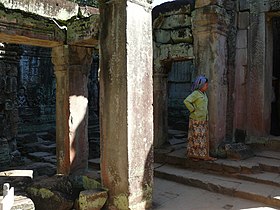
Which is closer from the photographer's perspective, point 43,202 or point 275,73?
point 43,202

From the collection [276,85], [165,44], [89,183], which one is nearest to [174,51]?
[165,44]

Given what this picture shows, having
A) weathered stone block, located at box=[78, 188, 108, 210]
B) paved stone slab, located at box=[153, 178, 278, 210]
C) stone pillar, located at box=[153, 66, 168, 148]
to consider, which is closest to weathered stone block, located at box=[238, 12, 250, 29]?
stone pillar, located at box=[153, 66, 168, 148]

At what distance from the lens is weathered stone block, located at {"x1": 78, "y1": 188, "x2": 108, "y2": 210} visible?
12.3 ft

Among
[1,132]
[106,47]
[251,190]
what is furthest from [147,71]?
[1,132]

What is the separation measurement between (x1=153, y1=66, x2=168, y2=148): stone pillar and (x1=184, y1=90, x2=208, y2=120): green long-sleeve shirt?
1629 millimetres

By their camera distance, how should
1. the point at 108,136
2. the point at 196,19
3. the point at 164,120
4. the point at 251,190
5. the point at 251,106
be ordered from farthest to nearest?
1. the point at 164,120
2. the point at 251,106
3. the point at 196,19
4. the point at 251,190
5. the point at 108,136

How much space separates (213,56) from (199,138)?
185cm

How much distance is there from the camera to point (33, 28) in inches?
185

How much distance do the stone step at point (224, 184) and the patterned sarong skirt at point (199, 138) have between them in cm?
41

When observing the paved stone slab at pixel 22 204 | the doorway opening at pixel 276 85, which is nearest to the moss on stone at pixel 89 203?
the paved stone slab at pixel 22 204

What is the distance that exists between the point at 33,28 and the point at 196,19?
3543mm

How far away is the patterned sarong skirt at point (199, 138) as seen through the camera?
5789 millimetres

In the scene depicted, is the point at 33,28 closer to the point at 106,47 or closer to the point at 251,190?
the point at 106,47

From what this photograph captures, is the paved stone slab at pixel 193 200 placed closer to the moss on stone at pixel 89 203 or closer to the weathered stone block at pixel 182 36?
the moss on stone at pixel 89 203
